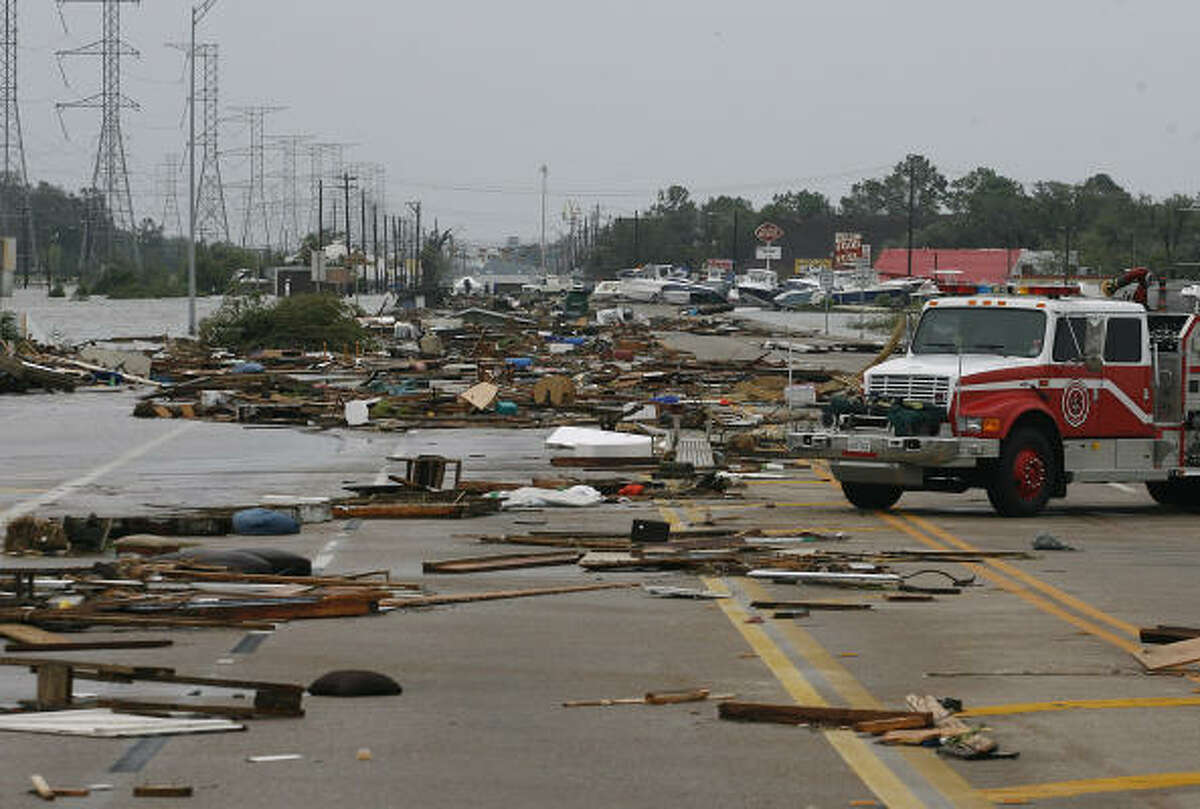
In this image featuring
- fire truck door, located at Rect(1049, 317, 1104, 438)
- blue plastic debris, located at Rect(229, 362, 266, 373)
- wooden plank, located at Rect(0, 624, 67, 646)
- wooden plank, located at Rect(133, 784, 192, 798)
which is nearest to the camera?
wooden plank, located at Rect(133, 784, 192, 798)

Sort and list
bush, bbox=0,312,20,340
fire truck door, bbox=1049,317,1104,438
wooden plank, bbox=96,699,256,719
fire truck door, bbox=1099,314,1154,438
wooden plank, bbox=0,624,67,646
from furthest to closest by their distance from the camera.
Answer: bush, bbox=0,312,20,340, fire truck door, bbox=1099,314,1154,438, fire truck door, bbox=1049,317,1104,438, wooden plank, bbox=0,624,67,646, wooden plank, bbox=96,699,256,719

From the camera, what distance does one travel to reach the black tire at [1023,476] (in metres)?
23.2

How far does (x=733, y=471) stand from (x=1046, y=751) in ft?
60.9

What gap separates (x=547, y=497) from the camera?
2411cm

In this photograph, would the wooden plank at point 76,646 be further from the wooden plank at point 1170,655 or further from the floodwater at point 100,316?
the floodwater at point 100,316

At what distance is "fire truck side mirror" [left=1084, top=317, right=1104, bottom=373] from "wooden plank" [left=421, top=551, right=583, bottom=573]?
26.1 feet

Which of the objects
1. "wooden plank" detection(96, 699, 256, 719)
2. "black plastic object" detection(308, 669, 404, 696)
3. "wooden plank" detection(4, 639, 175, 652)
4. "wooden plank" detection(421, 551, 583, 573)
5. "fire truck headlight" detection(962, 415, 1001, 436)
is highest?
"fire truck headlight" detection(962, 415, 1001, 436)

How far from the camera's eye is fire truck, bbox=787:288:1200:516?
2330 cm

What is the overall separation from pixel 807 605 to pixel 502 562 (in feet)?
11.0

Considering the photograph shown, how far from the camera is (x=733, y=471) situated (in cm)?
2859

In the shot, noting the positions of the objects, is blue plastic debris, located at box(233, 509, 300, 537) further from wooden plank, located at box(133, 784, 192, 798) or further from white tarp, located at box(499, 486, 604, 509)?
wooden plank, located at box(133, 784, 192, 798)

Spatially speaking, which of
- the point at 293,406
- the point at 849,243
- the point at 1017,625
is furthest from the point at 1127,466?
the point at 849,243

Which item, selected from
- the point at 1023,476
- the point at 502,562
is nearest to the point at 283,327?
the point at 1023,476

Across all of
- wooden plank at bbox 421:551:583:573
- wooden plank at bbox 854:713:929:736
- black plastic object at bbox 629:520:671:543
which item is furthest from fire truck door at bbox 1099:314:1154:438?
wooden plank at bbox 854:713:929:736
